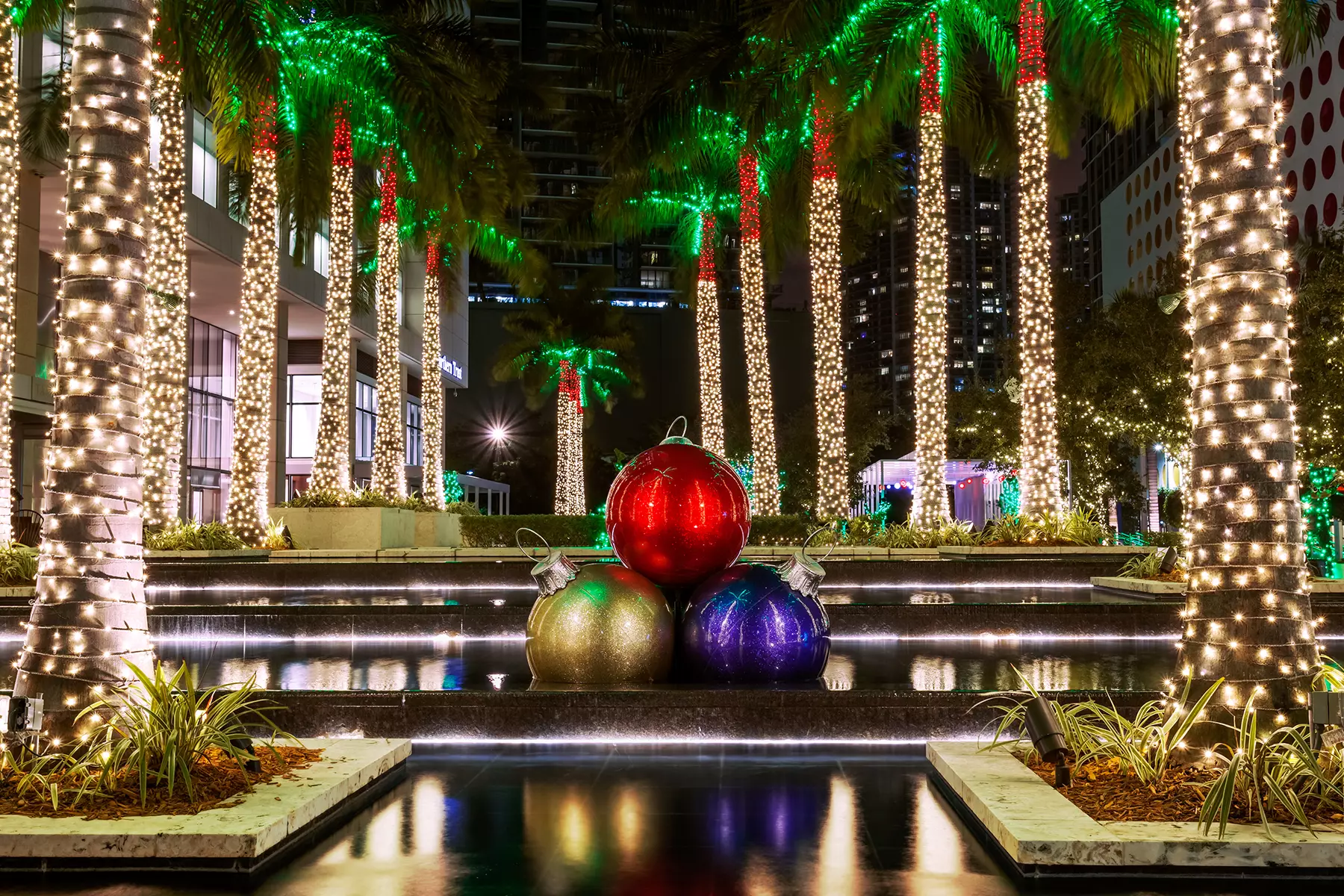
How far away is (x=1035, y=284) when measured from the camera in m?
19.8

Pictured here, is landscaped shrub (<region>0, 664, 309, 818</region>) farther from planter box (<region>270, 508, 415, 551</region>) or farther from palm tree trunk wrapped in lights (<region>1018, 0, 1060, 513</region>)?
planter box (<region>270, 508, 415, 551</region>)

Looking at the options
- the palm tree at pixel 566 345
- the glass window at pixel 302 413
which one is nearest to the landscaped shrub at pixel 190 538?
the palm tree at pixel 566 345

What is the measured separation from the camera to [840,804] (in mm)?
5871

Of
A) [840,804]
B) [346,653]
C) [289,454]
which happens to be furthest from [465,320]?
[840,804]

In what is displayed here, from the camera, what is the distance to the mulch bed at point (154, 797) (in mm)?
5012

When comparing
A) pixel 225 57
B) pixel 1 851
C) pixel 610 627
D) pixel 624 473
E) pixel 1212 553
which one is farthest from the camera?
pixel 225 57

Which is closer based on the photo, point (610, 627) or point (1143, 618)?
point (610, 627)

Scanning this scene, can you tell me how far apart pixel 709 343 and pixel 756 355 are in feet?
11.1

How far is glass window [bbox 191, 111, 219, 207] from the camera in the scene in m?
33.1

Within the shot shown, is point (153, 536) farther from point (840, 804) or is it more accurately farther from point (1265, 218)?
point (1265, 218)

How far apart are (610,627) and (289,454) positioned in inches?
1890

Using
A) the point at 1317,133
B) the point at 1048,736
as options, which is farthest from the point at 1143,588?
the point at 1317,133

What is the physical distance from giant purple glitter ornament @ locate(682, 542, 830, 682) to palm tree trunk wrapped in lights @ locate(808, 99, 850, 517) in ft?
51.6

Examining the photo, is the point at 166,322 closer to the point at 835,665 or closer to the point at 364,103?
the point at 364,103
